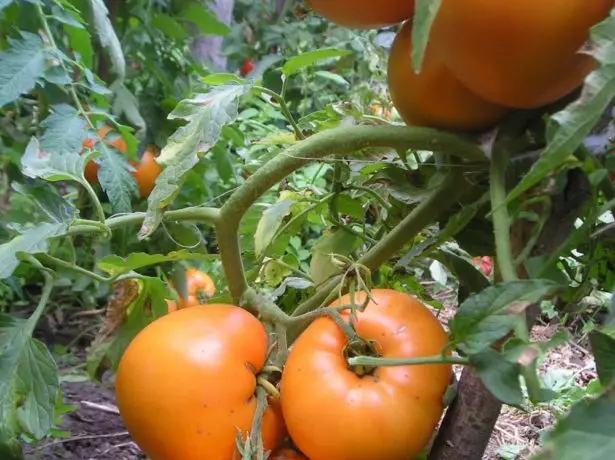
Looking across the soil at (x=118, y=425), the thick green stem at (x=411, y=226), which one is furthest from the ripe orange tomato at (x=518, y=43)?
the soil at (x=118, y=425)

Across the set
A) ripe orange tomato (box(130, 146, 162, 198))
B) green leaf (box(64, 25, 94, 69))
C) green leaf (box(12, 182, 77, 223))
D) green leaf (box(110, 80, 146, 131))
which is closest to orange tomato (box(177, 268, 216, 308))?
ripe orange tomato (box(130, 146, 162, 198))

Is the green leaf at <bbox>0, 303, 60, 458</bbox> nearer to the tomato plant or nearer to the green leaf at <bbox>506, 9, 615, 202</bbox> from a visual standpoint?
the tomato plant

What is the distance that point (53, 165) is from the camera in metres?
0.64

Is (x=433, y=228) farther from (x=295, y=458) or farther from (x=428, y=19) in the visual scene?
(x=428, y=19)

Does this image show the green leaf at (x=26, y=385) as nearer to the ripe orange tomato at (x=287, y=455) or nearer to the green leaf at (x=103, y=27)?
the ripe orange tomato at (x=287, y=455)

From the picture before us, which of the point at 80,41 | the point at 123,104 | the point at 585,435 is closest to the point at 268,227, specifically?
the point at 585,435

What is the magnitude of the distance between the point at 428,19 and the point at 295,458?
1.15ft

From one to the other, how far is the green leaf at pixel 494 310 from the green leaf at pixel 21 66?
627 millimetres

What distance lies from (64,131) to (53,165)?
0.25 metres

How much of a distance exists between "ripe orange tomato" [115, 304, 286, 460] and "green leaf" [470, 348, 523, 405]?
0.23 meters

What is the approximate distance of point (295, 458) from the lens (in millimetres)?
551

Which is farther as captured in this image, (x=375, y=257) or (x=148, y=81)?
(x=148, y=81)

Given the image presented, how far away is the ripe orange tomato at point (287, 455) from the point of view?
1.81 feet

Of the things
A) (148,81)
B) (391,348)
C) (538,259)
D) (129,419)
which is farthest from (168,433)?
(148,81)
